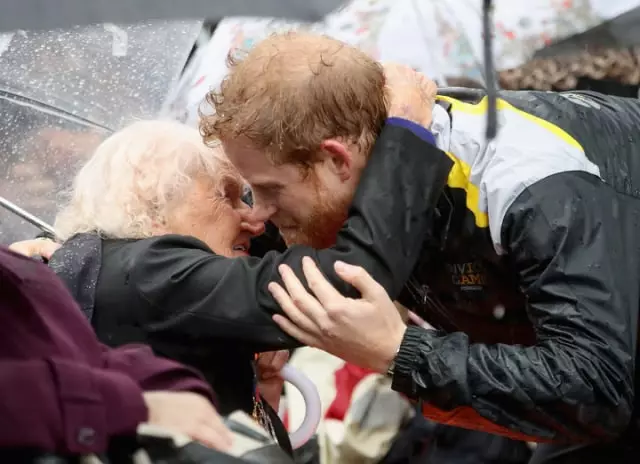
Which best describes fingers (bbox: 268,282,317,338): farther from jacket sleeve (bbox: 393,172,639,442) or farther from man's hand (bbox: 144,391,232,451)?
man's hand (bbox: 144,391,232,451)

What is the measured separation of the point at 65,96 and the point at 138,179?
1.86 feet

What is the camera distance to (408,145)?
1.34 metres

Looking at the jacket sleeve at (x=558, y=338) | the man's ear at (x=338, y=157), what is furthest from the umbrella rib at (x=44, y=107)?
the jacket sleeve at (x=558, y=338)

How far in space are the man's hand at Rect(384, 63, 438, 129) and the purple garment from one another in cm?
67

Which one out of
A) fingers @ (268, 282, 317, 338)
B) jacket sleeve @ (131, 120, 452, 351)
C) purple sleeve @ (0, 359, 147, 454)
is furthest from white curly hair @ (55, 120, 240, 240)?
purple sleeve @ (0, 359, 147, 454)

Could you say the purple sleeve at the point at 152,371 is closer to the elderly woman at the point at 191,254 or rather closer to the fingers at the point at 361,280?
the elderly woman at the point at 191,254

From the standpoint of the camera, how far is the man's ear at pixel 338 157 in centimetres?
136

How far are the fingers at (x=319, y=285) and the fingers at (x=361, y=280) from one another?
23 mm

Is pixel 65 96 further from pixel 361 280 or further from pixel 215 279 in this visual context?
pixel 361 280

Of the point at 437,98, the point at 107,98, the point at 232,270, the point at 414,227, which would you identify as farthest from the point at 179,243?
the point at 107,98

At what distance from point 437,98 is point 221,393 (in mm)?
621

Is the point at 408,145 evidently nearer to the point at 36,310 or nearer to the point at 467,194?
the point at 467,194

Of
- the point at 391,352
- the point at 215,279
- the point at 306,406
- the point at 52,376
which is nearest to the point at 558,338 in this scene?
the point at 391,352

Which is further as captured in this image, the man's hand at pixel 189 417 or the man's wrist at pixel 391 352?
the man's wrist at pixel 391 352
